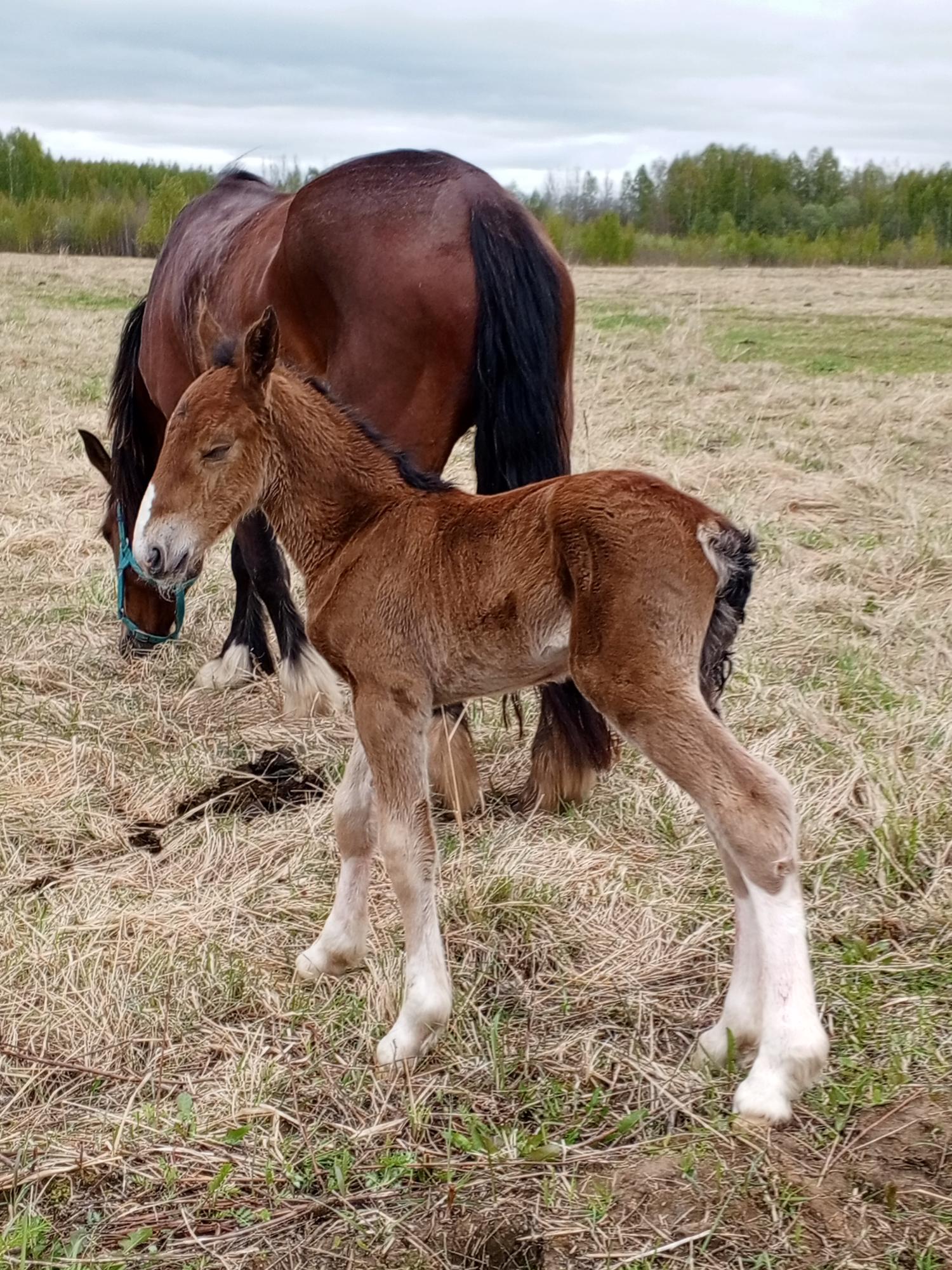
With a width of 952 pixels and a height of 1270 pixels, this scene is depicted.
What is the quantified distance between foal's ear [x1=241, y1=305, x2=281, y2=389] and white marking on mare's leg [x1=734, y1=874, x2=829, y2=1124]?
177 cm

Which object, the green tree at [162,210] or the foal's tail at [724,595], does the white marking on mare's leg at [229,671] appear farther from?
the green tree at [162,210]

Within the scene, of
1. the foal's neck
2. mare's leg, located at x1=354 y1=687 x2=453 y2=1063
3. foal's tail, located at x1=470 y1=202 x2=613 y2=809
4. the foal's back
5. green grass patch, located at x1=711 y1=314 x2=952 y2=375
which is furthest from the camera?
green grass patch, located at x1=711 y1=314 x2=952 y2=375

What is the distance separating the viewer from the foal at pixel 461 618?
8.41 feet

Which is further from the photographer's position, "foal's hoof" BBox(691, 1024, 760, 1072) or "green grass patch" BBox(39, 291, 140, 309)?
"green grass patch" BBox(39, 291, 140, 309)

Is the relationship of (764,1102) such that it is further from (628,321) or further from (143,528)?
(628,321)

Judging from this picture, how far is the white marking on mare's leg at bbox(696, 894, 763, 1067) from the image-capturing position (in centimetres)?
271

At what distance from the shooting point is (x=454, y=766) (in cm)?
404

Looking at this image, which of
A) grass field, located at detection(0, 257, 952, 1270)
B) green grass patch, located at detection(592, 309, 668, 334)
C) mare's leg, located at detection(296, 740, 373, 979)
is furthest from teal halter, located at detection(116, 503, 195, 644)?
green grass patch, located at detection(592, 309, 668, 334)

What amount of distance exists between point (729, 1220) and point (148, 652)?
425 centimetres

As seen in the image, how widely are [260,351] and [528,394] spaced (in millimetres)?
1231

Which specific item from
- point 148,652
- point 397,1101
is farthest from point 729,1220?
point 148,652

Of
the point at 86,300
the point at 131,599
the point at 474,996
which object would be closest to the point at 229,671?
the point at 131,599

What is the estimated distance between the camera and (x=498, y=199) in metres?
4.11

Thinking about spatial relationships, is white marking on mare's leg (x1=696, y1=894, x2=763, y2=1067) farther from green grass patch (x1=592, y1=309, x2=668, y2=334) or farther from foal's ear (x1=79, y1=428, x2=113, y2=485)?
green grass patch (x1=592, y1=309, x2=668, y2=334)
